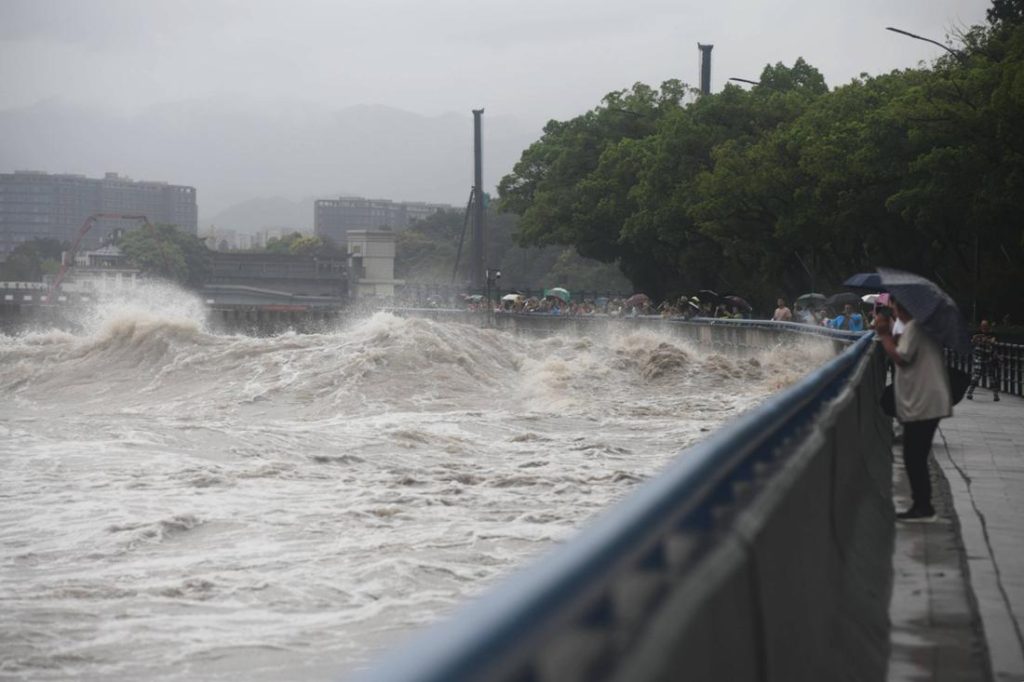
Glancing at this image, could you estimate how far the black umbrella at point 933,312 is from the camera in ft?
38.6

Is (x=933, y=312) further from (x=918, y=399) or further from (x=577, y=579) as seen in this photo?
(x=577, y=579)

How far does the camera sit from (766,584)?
4566 mm

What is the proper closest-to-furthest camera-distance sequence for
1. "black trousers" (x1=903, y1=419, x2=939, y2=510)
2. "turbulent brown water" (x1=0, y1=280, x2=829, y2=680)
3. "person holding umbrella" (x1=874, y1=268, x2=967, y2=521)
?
"black trousers" (x1=903, y1=419, x2=939, y2=510), "person holding umbrella" (x1=874, y1=268, x2=967, y2=521), "turbulent brown water" (x1=0, y1=280, x2=829, y2=680)

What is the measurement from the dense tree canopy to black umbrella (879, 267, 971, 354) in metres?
35.0

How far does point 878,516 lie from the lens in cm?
1017

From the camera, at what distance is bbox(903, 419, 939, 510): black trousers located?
1124 cm

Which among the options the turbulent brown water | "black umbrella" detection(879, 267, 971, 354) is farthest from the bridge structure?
the turbulent brown water

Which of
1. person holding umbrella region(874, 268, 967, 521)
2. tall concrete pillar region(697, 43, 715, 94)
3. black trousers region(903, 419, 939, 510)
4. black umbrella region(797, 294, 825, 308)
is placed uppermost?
tall concrete pillar region(697, 43, 715, 94)

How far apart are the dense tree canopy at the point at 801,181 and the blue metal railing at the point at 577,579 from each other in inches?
1696

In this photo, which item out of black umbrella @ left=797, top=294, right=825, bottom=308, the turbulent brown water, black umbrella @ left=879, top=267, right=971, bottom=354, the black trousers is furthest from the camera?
black umbrella @ left=797, top=294, right=825, bottom=308

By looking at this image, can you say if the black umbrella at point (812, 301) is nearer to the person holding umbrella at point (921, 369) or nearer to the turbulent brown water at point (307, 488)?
the turbulent brown water at point (307, 488)

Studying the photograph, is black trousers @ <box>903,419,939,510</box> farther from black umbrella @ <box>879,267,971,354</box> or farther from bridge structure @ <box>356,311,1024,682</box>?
black umbrella @ <box>879,267,971,354</box>

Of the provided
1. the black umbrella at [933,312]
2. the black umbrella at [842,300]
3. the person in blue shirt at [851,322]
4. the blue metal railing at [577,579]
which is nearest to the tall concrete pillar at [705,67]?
the black umbrella at [842,300]

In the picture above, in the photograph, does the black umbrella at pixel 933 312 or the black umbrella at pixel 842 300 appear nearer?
the black umbrella at pixel 933 312
